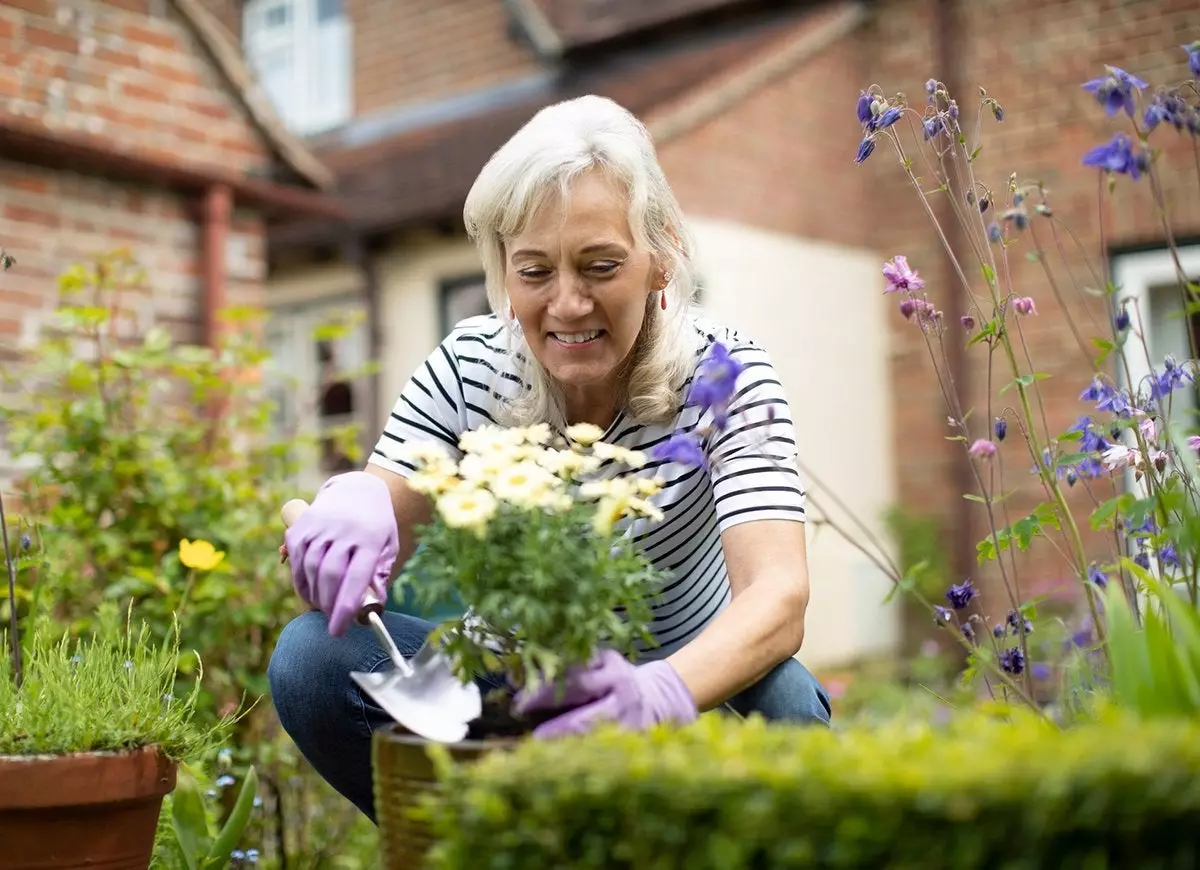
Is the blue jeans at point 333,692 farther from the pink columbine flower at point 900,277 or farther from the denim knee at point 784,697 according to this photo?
the pink columbine flower at point 900,277

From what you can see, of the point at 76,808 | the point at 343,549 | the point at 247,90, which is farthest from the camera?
the point at 247,90

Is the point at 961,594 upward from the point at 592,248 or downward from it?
downward

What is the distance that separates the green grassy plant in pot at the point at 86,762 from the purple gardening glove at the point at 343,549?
0.35 meters

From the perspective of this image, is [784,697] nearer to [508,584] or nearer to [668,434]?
[668,434]

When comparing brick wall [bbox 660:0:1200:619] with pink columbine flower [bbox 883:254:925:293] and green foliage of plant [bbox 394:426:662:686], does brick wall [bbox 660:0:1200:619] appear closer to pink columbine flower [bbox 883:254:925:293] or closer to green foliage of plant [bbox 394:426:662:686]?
pink columbine flower [bbox 883:254:925:293]

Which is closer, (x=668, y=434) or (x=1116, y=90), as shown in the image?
(x=1116, y=90)

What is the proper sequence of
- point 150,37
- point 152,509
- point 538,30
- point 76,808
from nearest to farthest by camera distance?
point 76,808
point 152,509
point 150,37
point 538,30

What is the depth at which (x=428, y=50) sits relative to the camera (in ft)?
30.7

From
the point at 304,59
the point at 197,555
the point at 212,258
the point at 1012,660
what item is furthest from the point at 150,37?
the point at 304,59

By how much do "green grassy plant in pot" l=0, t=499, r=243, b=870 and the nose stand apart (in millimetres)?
813

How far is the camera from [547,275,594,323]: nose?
71.2 inches

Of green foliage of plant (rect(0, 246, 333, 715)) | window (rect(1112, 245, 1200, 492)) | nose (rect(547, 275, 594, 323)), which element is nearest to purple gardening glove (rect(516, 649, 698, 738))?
nose (rect(547, 275, 594, 323))

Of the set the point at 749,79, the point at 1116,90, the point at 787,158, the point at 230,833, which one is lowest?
the point at 230,833

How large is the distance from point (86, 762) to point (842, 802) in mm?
1149
